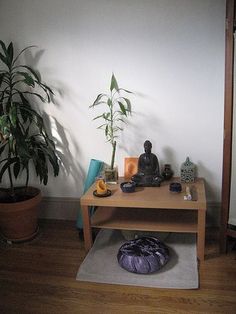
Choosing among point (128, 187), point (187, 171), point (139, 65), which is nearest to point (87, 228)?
point (128, 187)

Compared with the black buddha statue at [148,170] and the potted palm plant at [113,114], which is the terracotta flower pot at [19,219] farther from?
the black buddha statue at [148,170]

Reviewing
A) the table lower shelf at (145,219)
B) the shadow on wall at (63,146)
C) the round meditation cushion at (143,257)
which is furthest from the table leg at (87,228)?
the shadow on wall at (63,146)

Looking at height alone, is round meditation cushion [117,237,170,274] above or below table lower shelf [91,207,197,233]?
below

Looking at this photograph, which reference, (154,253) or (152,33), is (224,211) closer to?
(154,253)

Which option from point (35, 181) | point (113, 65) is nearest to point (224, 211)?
point (113, 65)

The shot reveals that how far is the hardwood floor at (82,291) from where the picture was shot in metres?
1.53

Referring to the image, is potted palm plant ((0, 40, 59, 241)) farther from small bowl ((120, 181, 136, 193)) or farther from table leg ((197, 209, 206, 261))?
table leg ((197, 209, 206, 261))

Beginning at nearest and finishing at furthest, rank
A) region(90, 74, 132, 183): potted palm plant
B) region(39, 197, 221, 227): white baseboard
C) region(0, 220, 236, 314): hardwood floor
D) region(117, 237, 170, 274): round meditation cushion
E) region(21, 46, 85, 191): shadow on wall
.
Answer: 1. region(0, 220, 236, 314): hardwood floor
2. region(117, 237, 170, 274): round meditation cushion
3. region(90, 74, 132, 183): potted palm plant
4. region(21, 46, 85, 191): shadow on wall
5. region(39, 197, 221, 227): white baseboard

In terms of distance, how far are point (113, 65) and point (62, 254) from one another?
1.44 m

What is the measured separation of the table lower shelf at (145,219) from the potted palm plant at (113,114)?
0.84 feet

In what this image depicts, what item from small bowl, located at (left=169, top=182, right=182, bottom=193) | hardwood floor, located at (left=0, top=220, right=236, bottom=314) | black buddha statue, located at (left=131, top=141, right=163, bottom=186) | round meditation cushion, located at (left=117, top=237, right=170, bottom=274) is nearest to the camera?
hardwood floor, located at (left=0, top=220, right=236, bottom=314)

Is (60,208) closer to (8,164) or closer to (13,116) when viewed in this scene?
(8,164)

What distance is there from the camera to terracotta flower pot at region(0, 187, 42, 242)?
2.09 metres

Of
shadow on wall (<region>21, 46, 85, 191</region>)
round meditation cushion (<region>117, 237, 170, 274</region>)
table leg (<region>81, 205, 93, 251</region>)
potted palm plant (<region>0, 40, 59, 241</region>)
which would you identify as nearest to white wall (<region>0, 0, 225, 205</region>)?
shadow on wall (<region>21, 46, 85, 191</region>)
